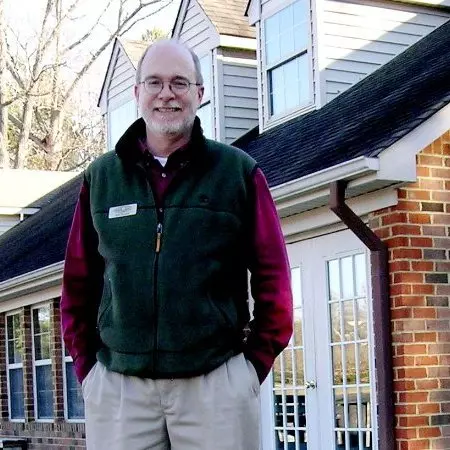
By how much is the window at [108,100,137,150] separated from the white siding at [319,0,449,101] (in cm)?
402

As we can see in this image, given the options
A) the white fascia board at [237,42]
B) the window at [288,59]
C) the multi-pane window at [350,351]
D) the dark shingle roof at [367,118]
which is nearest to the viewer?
the dark shingle roof at [367,118]

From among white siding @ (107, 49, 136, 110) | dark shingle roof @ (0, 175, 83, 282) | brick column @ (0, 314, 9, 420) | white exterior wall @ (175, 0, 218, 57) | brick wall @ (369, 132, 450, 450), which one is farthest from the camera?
brick column @ (0, 314, 9, 420)

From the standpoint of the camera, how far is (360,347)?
24.4 feet

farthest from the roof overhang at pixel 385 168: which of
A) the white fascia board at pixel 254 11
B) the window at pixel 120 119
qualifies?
the window at pixel 120 119

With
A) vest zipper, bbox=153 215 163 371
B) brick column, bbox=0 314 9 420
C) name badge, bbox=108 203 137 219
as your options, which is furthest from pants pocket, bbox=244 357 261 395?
brick column, bbox=0 314 9 420

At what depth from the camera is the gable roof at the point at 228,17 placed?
1145cm

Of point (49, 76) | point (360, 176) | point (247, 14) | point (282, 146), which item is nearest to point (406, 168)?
point (360, 176)

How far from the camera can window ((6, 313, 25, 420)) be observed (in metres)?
13.7

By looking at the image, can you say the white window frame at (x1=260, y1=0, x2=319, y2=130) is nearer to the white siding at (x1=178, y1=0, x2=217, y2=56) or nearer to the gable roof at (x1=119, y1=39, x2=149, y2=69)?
the white siding at (x1=178, y1=0, x2=217, y2=56)

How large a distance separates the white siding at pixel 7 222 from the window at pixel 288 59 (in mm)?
8453

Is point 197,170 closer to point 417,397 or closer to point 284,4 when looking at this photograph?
point 417,397

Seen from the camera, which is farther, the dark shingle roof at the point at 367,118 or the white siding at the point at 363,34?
the white siding at the point at 363,34

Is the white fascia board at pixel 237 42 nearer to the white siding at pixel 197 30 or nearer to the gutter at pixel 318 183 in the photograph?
the white siding at pixel 197 30

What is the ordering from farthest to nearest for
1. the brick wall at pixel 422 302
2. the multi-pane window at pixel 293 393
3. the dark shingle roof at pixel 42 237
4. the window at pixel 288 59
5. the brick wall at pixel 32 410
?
the dark shingle roof at pixel 42 237 → the brick wall at pixel 32 410 → the window at pixel 288 59 → the multi-pane window at pixel 293 393 → the brick wall at pixel 422 302
